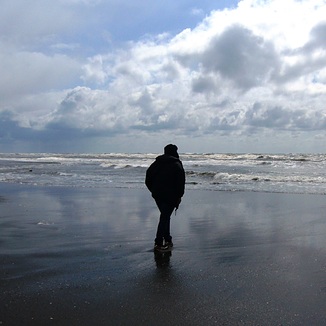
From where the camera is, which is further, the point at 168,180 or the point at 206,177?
the point at 206,177

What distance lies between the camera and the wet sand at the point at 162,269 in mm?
3846

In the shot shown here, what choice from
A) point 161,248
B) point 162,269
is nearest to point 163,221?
point 161,248

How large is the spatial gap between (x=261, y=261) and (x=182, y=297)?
6.36 feet

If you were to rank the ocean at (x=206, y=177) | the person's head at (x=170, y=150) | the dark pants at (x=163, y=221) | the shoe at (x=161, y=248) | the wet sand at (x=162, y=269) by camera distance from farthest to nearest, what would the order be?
1. the ocean at (x=206, y=177)
2. the person's head at (x=170, y=150)
3. the dark pants at (x=163, y=221)
4. the shoe at (x=161, y=248)
5. the wet sand at (x=162, y=269)

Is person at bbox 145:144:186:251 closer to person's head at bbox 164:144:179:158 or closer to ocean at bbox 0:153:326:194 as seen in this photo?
person's head at bbox 164:144:179:158

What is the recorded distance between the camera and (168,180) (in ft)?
21.1

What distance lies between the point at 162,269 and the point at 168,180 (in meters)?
1.64

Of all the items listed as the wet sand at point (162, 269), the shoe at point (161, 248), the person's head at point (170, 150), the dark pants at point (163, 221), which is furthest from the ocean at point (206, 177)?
the shoe at point (161, 248)

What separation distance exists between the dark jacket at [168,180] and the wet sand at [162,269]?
0.95 meters

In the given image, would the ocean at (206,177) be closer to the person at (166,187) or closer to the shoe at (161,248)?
the person at (166,187)

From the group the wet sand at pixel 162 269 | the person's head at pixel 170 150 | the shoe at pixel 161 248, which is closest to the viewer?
the wet sand at pixel 162 269

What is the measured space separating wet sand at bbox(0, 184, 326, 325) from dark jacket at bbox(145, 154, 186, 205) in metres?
0.95

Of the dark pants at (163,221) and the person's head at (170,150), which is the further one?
the person's head at (170,150)

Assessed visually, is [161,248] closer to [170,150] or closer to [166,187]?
[166,187]
